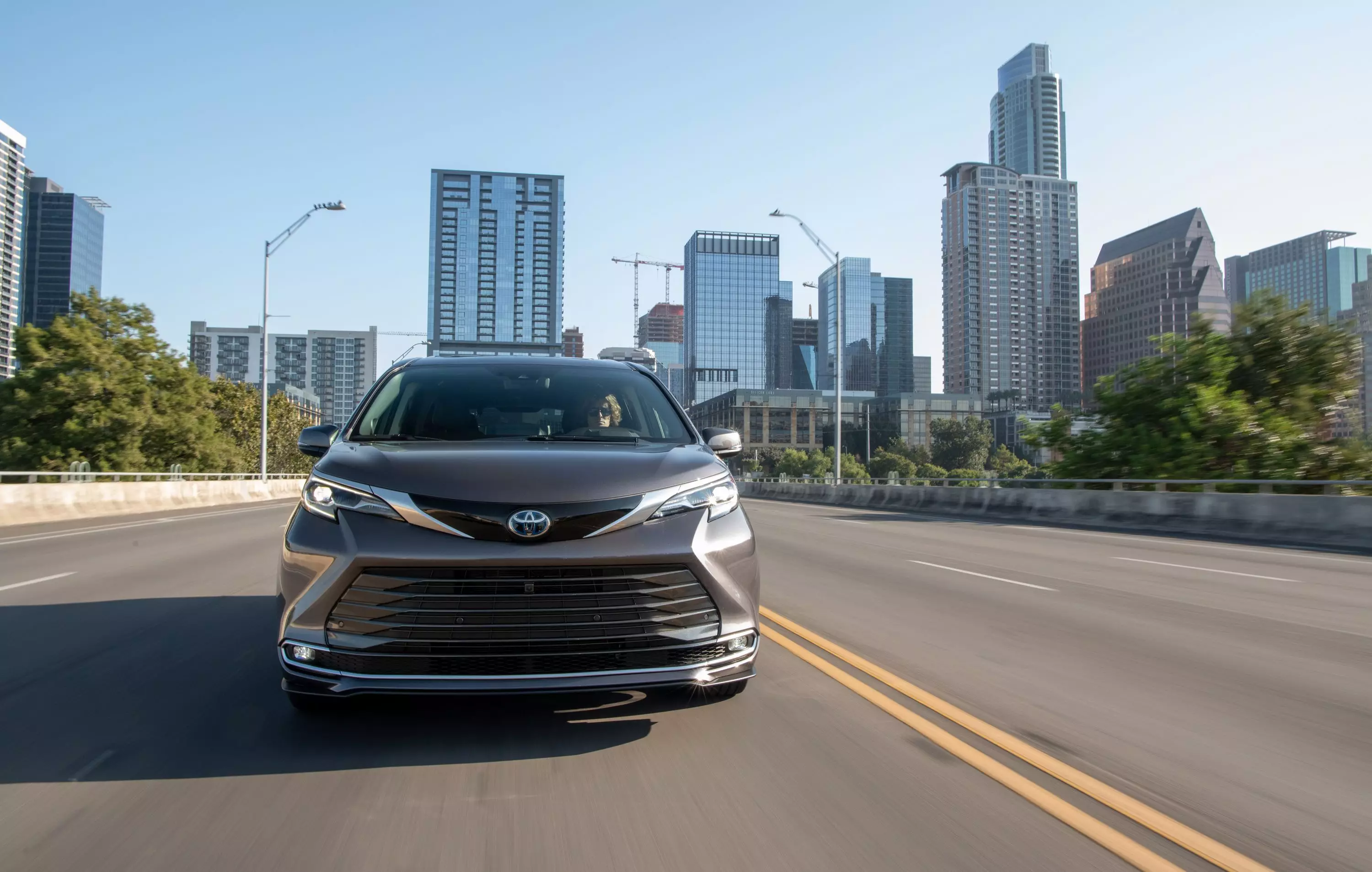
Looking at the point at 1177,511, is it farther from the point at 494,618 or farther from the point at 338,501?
the point at 338,501

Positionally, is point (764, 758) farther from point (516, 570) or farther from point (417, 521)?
point (417, 521)

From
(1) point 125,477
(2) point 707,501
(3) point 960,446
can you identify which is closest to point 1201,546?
(2) point 707,501

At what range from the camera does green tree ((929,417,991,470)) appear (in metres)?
147

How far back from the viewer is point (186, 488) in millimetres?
32469

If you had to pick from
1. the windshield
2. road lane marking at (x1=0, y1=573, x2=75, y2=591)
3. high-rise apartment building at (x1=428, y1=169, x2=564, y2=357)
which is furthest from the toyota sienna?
high-rise apartment building at (x1=428, y1=169, x2=564, y2=357)

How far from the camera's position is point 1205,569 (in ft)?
39.7

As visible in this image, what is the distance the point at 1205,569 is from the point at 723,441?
9.03 m

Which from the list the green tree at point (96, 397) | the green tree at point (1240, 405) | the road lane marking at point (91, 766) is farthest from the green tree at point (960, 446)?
the road lane marking at point (91, 766)

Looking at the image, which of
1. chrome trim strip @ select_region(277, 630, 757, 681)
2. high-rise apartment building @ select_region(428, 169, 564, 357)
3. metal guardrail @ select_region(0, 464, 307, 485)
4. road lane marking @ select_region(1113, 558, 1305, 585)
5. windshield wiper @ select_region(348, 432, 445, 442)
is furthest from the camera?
high-rise apartment building @ select_region(428, 169, 564, 357)

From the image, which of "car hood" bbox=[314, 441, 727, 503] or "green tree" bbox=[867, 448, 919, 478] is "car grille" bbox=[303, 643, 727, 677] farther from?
"green tree" bbox=[867, 448, 919, 478]

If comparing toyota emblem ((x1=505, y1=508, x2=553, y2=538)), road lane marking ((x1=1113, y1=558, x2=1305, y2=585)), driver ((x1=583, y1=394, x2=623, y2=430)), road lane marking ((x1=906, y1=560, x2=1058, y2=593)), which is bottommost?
road lane marking ((x1=1113, y1=558, x2=1305, y2=585))

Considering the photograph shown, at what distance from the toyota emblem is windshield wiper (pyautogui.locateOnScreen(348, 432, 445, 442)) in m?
1.17

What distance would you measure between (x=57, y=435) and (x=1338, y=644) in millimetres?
63853

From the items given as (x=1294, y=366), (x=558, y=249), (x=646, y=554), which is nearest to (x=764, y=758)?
(x=646, y=554)
